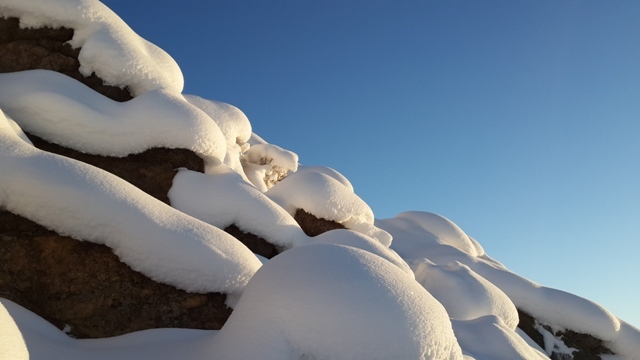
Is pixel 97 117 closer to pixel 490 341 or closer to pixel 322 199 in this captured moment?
pixel 322 199

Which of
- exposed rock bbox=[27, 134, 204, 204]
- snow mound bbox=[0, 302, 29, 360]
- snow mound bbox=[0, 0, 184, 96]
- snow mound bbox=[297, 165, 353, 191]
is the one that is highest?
snow mound bbox=[0, 0, 184, 96]

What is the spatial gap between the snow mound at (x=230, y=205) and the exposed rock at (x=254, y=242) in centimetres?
10

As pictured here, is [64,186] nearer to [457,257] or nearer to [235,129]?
[235,129]

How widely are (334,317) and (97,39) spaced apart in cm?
1001

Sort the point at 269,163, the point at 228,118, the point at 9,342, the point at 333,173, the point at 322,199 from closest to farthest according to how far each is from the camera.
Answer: the point at 9,342 < the point at 322,199 < the point at 228,118 < the point at 269,163 < the point at 333,173

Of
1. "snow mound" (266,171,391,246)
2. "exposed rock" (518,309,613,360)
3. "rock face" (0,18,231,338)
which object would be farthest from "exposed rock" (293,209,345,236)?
"exposed rock" (518,309,613,360)

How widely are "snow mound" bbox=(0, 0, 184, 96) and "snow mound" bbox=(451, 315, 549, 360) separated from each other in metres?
9.04

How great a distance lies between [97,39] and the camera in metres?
11.9

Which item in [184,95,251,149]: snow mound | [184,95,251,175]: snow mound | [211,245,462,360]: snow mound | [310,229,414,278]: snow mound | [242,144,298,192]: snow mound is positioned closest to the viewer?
[211,245,462,360]: snow mound

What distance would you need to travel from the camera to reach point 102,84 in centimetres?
1195

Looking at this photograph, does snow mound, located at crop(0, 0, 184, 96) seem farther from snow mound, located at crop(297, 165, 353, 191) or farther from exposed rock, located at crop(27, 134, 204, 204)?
snow mound, located at crop(297, 165, 353, 191)

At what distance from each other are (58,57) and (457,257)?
14.5 m

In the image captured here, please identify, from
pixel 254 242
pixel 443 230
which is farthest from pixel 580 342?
pixel 254 242

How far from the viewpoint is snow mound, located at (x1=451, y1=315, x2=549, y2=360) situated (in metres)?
9.21
